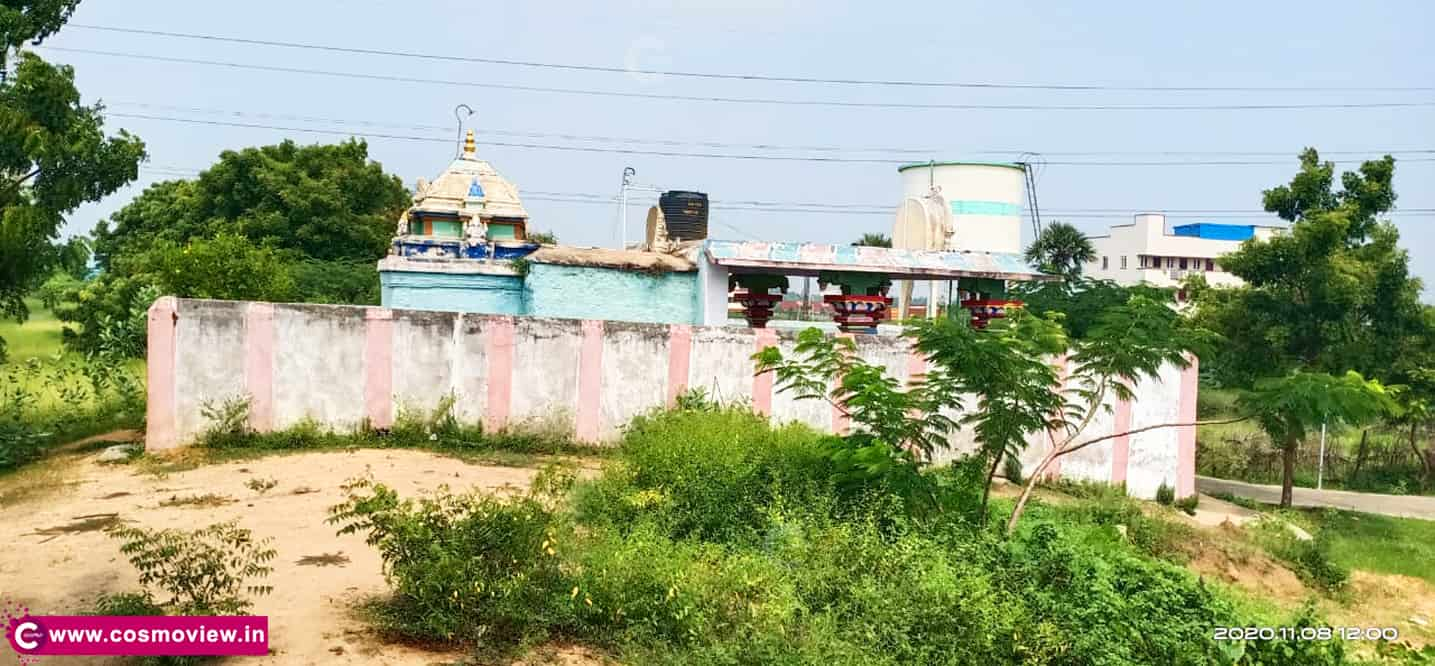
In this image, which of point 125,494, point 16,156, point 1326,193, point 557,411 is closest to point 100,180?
point 16,156

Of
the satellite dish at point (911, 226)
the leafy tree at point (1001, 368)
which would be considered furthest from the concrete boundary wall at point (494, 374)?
the satellite dish at point (911, 226)

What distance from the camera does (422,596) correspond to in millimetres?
5426

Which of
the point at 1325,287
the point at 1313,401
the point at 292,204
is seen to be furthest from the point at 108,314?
the point at 1325,287

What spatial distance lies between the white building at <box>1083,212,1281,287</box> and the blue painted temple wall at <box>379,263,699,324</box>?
149 feet

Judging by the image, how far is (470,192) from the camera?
16.8 m

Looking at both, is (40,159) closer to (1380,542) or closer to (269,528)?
(269,528)

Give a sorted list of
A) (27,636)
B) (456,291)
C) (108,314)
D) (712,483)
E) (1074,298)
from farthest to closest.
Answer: (108,314) < (1074,298) < (456,291) < (712,483) < (27,636)

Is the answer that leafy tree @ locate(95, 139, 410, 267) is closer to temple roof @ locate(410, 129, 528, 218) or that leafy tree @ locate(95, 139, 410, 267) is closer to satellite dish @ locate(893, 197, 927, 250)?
temple roof @ locate(410, 129, 528, 218)

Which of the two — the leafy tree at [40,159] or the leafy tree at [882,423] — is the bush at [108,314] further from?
the leafy tree at [882,423]

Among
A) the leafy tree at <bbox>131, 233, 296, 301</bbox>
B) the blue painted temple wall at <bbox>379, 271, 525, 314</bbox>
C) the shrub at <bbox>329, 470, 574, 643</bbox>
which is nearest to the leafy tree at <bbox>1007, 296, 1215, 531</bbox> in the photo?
the shrub at <bbox>329, 470, 574, 643</bbox>

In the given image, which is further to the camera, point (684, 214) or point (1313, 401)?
point (684, 214)

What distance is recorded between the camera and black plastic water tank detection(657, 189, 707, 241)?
61.3ft

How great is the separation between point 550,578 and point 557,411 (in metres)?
6.54

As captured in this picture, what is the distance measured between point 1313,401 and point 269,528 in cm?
806
